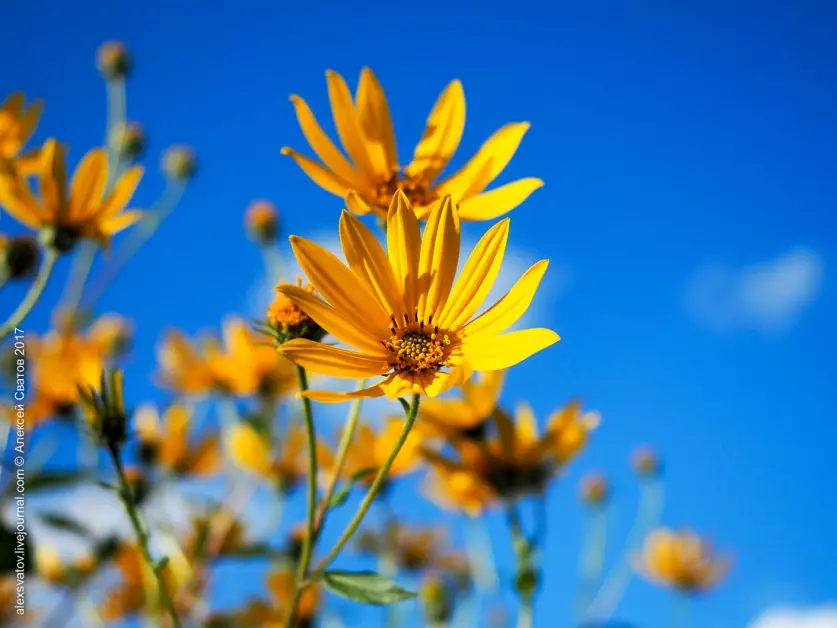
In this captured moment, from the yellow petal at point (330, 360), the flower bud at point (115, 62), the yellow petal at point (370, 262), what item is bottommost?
the yellow petal at point (330, 360)

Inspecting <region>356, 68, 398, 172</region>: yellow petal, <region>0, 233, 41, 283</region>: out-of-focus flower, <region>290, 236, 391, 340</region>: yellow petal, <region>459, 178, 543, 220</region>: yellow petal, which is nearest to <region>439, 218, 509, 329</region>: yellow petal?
<region>290, 236, 391, 340</region>: yellow petal

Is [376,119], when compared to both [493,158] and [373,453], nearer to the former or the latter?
[493,158]

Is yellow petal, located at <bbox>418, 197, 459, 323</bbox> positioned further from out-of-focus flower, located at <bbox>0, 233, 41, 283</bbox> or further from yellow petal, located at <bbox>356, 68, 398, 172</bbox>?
out-of-focus flower, located at <bbox>0, 233, 41, 283</bbox>

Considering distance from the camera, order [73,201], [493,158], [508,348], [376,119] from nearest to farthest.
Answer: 1. [508,348]
2. [493,158]
3. [376,119]
4. [73,201]

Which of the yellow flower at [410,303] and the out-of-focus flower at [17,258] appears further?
the out-of-focus flower at [17,258]

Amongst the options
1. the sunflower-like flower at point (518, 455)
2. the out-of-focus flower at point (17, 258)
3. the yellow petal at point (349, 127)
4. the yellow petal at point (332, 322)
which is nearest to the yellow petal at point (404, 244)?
the yellow petal at point (332, 322)

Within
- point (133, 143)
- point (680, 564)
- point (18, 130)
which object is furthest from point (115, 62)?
point (680, 564)

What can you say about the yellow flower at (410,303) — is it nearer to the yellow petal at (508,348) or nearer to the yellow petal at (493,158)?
the yellow petal at (508,348)
